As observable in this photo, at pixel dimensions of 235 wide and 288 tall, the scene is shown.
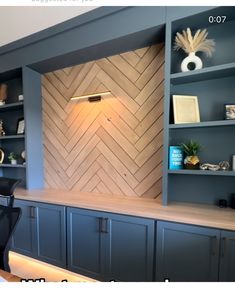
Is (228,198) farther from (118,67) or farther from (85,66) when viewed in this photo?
(85,66)

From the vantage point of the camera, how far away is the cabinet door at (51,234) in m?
2.11

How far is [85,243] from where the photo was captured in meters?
1.98

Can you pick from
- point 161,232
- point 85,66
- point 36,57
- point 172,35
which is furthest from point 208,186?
point 36,57

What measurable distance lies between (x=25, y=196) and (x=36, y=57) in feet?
5.67

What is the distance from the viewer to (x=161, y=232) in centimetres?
161

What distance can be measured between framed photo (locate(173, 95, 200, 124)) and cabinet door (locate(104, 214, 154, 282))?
0.97 metres

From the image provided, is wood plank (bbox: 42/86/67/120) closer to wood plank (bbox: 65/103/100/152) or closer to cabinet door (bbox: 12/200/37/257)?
wood plank (bbox: 65/103/100/152)

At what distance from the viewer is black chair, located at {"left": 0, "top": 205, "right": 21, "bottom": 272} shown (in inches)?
59.1

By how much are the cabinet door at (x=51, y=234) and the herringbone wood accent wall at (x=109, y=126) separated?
0.56 m

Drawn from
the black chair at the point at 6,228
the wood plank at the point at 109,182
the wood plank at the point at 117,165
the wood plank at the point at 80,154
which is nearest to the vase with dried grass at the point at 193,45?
the wood plank at the point at 117,165

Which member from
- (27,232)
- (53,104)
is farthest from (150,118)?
(27,232)

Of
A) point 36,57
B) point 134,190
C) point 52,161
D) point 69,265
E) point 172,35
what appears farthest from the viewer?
point 52,161

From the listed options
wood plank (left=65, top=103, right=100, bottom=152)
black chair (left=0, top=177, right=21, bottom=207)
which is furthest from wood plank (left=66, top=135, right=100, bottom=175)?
black chair (left=0, top=177, right=21, bottom=207)

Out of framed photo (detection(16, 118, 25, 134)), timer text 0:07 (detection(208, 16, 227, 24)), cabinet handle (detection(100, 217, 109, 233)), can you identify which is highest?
timer text 0:07 (detection(208, 16, 227, 24))
